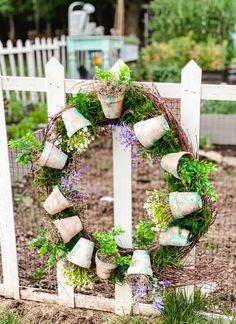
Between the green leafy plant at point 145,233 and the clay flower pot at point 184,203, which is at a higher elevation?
the clay flower pot at point 184,203

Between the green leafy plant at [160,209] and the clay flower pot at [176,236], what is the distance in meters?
0.04

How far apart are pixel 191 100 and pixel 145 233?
778 mm

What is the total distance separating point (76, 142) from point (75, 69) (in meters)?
5.78

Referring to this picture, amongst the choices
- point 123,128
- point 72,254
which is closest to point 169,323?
point 72,254

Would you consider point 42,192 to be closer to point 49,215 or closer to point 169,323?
point 49,215

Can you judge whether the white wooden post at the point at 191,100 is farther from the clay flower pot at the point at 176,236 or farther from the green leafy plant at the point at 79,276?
the green leafy plant at the point at 79,276

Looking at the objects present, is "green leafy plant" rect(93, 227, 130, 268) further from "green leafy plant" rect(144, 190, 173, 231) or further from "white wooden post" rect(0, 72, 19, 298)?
"white wooden post" rect(0, 72, 19, 298)

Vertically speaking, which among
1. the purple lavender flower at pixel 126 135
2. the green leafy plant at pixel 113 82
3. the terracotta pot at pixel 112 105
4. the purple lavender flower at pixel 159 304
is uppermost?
the green leafy plant at pixel 113 82

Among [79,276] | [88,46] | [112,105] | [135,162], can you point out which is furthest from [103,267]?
[88,46]

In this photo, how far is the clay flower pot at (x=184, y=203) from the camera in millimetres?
2488

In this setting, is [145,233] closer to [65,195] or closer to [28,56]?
[65,195]

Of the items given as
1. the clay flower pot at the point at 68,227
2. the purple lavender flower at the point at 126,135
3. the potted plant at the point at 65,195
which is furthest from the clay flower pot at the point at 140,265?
the purple lavender flower at the point at 126,135

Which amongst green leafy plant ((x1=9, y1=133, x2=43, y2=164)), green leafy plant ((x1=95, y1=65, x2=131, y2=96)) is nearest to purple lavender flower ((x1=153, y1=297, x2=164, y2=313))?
green leafy plant ((x1=9, y1=133, x2=43, y2=164))

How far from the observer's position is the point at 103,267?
2.74m
